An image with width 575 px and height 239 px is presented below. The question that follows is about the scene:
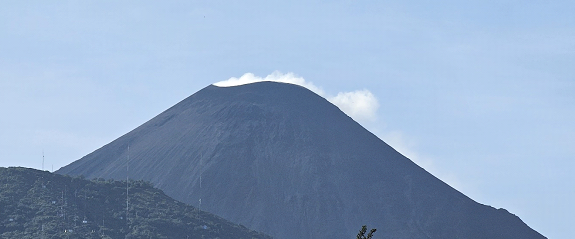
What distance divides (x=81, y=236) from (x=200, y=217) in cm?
3068

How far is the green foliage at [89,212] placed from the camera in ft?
450

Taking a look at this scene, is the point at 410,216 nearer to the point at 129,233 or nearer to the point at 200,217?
the point at 200,217

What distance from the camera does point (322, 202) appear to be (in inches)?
7820

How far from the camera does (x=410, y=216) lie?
7830 inches

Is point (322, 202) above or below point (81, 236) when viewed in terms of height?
above

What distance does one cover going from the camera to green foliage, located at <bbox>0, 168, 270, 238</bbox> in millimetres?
137125

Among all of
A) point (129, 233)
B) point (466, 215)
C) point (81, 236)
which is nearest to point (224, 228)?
point (129, 233)

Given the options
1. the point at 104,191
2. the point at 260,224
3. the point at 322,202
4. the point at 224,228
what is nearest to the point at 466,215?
the point at 322,202

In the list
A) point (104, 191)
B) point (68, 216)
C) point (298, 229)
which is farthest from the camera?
point (298, 229)

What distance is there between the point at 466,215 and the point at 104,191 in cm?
7674

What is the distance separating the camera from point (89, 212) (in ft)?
486

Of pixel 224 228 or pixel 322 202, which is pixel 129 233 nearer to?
pixel 224 228

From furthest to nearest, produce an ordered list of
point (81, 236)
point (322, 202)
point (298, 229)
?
point (322, 202) → point (298, 229) → point (81, 236)

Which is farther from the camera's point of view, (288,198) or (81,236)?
(288,198)
